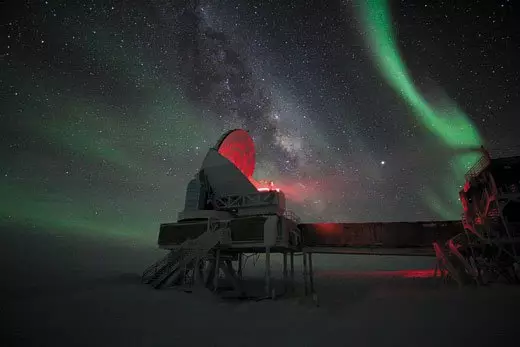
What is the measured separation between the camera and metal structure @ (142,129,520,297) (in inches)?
794

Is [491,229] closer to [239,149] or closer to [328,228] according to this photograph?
[328,228]

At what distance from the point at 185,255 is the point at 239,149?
46.7 ft

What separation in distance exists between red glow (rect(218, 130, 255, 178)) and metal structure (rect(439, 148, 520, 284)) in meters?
22.5

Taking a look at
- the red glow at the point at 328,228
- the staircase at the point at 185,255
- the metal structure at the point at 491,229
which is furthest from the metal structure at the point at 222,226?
the metal structure at the point at 491,229

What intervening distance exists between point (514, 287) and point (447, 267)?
429cm

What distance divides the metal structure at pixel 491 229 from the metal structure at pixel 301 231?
2.5 inches

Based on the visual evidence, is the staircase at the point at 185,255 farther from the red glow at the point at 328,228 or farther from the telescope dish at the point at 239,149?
the red glow at the point at 328,228

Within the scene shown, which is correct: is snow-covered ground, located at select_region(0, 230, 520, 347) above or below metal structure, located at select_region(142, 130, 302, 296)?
below

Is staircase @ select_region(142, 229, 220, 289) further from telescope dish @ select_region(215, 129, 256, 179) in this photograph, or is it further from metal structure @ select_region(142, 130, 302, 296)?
telescope dish @ select_region(215, 129, 256, 179)

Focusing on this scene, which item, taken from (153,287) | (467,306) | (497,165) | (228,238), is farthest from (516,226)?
(153,287)

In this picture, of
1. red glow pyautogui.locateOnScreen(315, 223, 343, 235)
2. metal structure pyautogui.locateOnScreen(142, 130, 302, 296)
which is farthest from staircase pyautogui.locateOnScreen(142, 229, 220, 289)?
red glow pyautogui.locateOnScreen(315, 223, 343, 235)

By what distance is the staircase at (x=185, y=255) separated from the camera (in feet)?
76.8

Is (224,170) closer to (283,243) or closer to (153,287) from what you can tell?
(283,243)

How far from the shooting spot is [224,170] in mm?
27891
